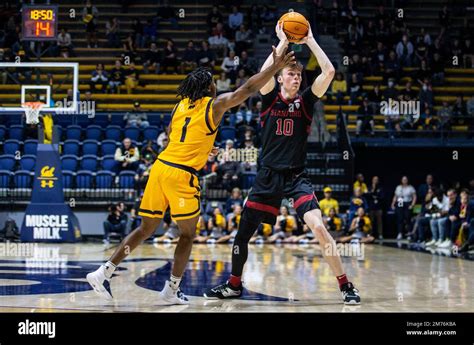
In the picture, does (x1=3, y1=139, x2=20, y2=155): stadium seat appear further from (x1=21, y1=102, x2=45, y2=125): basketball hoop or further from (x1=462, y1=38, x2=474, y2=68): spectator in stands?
(x1=462, y1=38, x2=474, y2=68): spectator in stands

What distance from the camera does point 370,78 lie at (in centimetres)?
2280

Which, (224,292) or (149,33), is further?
(149,33)

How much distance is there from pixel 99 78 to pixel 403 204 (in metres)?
8.90

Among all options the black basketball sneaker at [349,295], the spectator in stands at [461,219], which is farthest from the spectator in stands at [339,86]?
the black basketball sneaker at [349,295]

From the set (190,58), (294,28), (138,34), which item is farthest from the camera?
(138,34)

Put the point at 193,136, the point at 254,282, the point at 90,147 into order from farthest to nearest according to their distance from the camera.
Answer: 1. the point at 90,147
2. the point at 254,282
3. the point at 193,136

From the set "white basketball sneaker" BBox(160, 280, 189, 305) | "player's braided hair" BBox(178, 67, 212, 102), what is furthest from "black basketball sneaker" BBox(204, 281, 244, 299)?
"player's braided hair" BBox(178, 67, 212, 102)

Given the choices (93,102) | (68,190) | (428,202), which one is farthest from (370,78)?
(68,190)

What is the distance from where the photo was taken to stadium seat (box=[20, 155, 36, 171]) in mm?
18172

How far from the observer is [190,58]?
22516mm

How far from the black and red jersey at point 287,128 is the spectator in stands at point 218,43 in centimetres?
1579

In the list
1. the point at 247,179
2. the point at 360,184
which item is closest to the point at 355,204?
the point at 360,184

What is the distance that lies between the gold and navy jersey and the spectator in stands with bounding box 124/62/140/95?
15.5 m

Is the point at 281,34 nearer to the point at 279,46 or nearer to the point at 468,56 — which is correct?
the point at 279,46
